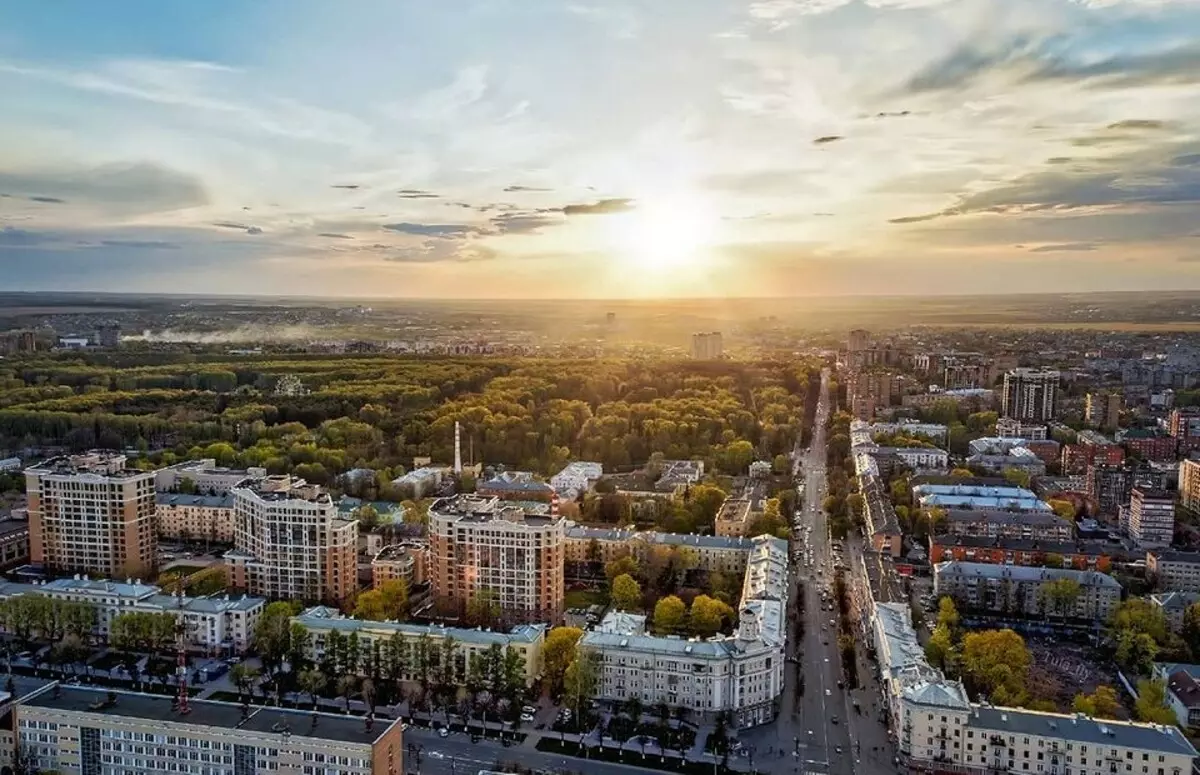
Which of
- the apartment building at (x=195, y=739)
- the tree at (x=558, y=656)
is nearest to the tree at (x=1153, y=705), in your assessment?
the tree at (x=558, y=656)

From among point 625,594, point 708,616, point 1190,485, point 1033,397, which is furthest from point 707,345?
point 708,616

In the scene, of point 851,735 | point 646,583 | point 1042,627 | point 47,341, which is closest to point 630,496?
point 646,583

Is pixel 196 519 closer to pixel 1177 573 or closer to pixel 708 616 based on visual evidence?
pixel 708 616

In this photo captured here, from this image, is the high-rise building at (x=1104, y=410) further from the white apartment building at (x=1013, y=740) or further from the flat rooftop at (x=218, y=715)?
the flat rooftop at (x=218, y=715)

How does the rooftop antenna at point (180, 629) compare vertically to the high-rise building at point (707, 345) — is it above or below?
below

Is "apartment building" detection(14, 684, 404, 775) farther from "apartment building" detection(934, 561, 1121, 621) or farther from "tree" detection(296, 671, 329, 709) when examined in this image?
"apartment building" detection(934, 561, 1121, 621)

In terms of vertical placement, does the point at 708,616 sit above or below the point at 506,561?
below
